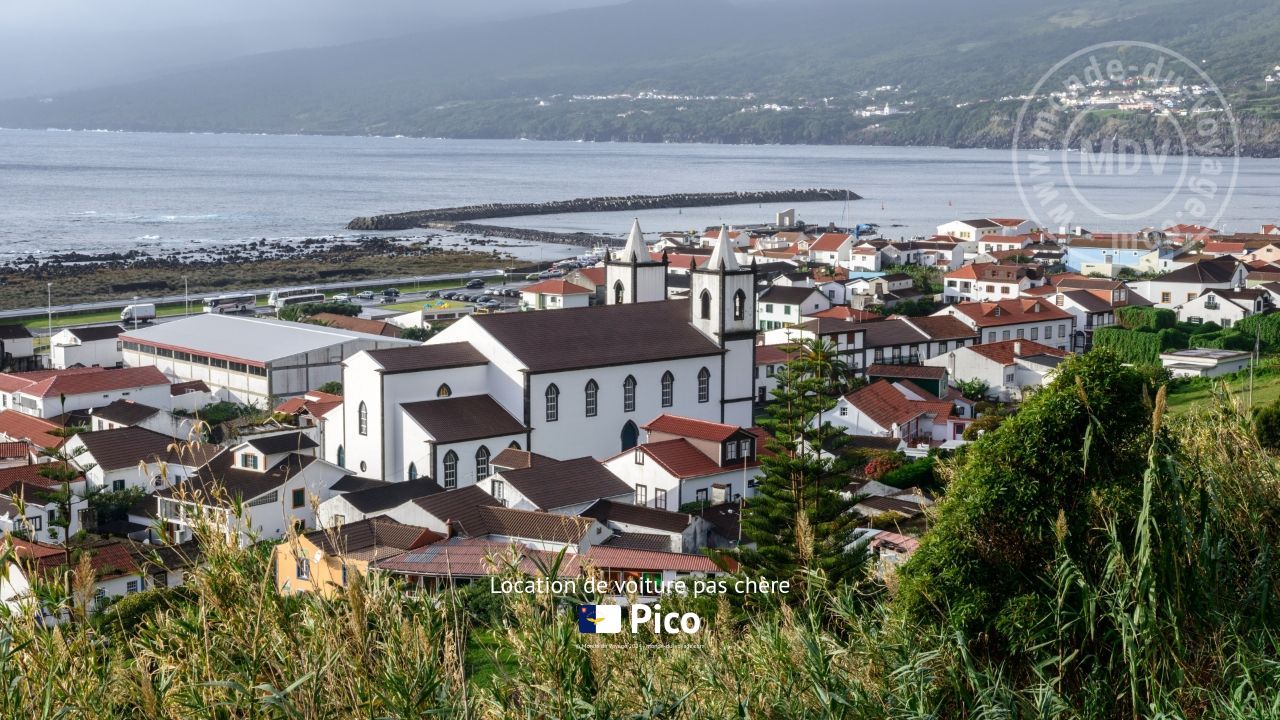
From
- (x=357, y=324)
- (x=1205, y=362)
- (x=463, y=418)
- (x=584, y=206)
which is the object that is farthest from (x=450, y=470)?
(x=584, y=206)

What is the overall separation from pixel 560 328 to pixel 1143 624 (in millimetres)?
15529

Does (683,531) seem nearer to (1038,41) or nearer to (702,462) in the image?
(702,462)

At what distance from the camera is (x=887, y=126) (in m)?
187

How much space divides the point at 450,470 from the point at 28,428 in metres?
7.92

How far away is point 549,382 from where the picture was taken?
19969 mm

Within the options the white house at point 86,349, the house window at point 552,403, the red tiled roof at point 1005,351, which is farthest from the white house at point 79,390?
the red tiled roof at point 1005,351

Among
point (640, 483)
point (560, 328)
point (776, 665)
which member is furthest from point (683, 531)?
point (776, 665)

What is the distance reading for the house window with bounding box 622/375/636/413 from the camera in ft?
68.3

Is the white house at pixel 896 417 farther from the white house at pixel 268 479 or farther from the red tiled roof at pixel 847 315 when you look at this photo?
the white house at pixel 268 479

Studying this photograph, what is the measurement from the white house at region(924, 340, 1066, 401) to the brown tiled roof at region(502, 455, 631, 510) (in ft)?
39.2

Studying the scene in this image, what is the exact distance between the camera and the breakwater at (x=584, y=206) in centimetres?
8019

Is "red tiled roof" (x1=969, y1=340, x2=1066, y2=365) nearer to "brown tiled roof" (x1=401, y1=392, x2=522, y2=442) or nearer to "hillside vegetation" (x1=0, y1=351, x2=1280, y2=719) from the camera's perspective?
"brown tiled roof" (x1=401, y1=392, x2=522, y2=442)

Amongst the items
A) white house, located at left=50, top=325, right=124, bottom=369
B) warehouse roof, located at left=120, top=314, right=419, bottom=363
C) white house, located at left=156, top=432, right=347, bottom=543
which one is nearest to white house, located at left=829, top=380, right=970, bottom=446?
white house, located at left=156, top=432, right=347, bottom=543

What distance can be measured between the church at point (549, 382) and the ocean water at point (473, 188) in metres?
39.9
